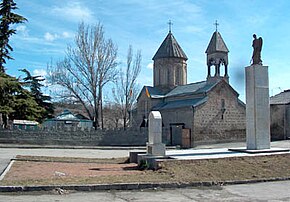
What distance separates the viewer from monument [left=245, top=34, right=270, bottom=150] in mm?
19578

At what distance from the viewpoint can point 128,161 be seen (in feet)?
63.9

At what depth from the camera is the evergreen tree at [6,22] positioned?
121 feet

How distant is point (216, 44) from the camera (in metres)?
45.3

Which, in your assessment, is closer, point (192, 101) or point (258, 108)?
point (258, 108)

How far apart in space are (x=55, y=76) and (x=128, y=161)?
27967 mm

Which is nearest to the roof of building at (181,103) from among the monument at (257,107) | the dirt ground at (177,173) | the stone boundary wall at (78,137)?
the stone boundary wall at (78,137)

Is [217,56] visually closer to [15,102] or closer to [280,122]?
[280,122]

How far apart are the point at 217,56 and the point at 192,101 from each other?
6.77 meters

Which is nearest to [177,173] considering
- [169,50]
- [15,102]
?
[15,102]

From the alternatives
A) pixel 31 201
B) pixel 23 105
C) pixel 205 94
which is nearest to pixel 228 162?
pixel 31 201

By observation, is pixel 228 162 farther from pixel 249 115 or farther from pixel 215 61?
pixel 215 61

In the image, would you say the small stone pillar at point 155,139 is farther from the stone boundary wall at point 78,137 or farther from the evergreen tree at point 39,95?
the evergreen tree at point 39,95

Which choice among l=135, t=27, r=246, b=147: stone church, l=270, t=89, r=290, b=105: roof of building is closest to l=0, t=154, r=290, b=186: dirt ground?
l=135, t=27, r=246, b=147: stone church

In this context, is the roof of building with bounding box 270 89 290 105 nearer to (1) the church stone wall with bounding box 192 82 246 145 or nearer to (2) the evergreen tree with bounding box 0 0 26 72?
(1) the church stone wall with bounding box 192 82 246 145
